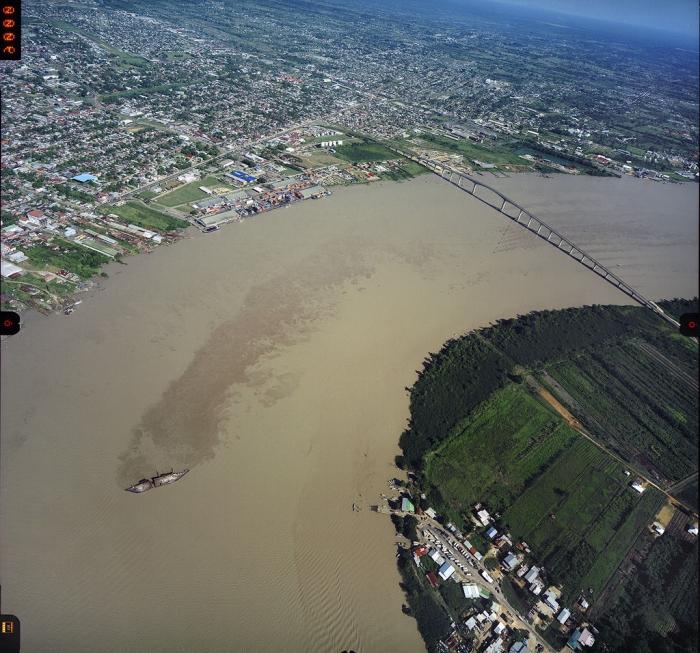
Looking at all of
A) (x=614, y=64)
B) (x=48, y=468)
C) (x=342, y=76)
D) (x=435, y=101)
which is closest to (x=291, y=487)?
(x=48, y=468)

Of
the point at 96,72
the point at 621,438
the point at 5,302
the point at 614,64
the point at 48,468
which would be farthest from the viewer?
the point at 614,64

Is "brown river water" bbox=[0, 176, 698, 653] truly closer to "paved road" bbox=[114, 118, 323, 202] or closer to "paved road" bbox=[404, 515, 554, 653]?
"paved road" bbox=[404, 515, 554, 653]

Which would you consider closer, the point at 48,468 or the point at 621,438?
the point at 48,468

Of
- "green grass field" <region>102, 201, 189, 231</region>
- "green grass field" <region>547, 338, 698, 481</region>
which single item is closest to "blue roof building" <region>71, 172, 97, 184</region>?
"green grass field" <region>102, 201, 189, 231</region>

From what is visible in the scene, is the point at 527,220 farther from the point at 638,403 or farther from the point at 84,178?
the point at 84,178

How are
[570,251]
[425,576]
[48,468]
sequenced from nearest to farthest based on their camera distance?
[425,576] < [48,468] < [570,251]

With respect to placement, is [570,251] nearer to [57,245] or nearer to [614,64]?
[57,245]
